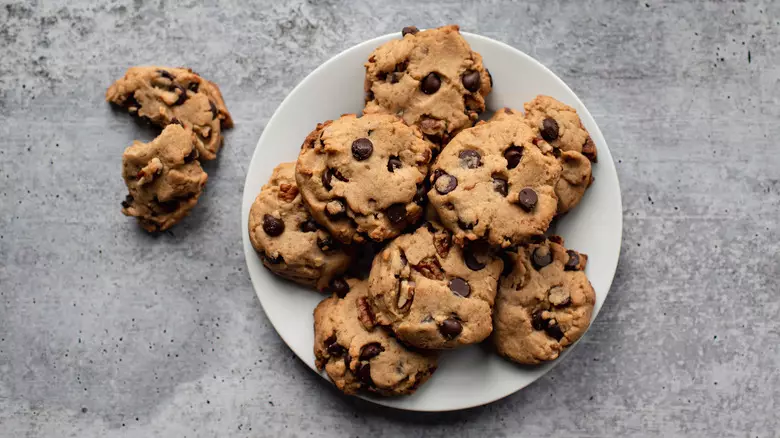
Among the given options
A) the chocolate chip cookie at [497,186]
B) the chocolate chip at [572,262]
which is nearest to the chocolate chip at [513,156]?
the chocolate chip cookie at [497,186]

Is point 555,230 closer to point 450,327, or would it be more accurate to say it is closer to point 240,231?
point 450,327

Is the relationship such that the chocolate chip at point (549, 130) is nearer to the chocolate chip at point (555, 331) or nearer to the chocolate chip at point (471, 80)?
the chocolate chip at point (471, 80)

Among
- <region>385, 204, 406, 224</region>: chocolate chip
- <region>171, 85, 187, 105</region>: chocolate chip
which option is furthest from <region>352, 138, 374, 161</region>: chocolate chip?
<region>171, 85, 187, 105</region>: chocolate chip

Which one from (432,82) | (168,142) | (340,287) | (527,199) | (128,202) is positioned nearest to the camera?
(527,199)

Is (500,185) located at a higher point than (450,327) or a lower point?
higher

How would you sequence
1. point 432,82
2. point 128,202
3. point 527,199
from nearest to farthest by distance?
point 527,199
point 432,82
point 128,202

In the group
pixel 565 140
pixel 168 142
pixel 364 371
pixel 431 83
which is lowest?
pixel 364 371

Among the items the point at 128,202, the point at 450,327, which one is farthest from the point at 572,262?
the point at 128,202

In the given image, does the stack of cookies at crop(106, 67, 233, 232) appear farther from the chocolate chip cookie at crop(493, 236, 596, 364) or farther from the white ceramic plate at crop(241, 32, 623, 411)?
the chocolate chip cookie at crop(493, 236, 596, 364)
